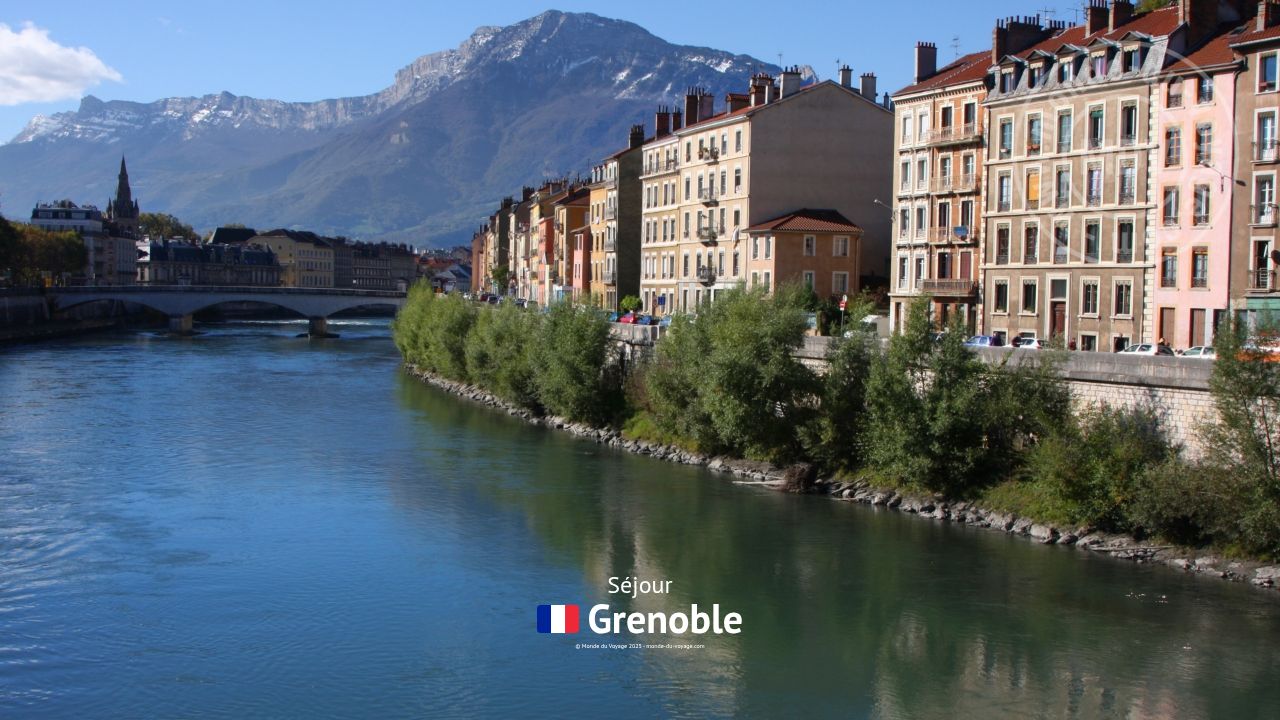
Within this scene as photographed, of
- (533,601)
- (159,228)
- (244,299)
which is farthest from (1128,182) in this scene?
(159,228)

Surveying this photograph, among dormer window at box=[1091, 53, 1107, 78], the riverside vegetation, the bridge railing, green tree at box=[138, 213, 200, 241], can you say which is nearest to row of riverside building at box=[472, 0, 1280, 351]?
dormer window at box=[1091, 53, 1107, 78]

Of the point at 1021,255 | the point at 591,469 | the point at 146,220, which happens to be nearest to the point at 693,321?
the point at 591,469

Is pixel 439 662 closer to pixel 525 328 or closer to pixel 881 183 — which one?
pixel 525 328

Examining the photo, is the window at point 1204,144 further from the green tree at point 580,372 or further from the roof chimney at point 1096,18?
the green tree at point 580,372

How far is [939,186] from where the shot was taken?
48.2 metres

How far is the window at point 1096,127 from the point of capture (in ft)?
133

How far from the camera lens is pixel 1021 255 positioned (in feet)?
145

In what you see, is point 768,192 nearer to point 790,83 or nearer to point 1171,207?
point 790,83

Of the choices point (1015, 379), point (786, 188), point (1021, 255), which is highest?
point (786, 188)

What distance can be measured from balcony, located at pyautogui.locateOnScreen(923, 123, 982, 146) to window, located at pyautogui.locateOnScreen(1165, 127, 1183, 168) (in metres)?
8.51

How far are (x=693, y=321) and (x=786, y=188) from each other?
62.2ft

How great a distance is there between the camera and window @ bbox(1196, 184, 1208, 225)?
37.3m

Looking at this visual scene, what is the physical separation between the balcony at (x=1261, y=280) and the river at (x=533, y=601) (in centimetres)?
1311

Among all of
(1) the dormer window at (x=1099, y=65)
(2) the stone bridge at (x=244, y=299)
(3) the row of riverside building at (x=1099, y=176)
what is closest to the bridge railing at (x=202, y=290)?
(2) the stone bridge at (x=244, y=299)
